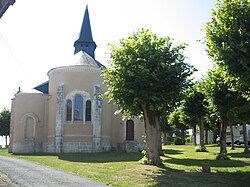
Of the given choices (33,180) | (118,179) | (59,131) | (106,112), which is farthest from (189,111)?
Answer: (33,180)

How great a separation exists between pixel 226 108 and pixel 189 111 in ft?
32.4

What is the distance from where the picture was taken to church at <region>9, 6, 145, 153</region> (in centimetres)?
3117

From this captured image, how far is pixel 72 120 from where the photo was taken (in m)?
31.5

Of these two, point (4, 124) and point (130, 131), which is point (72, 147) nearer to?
A: point (130, 131)

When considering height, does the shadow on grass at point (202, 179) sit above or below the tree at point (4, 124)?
below

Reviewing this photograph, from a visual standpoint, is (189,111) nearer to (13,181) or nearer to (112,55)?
(112,55)

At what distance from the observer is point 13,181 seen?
431 inches

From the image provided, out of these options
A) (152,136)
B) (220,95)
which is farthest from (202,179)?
(220,95)

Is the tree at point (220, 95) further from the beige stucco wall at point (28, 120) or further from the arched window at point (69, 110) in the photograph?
the beige stucco wall at point (28, 120)

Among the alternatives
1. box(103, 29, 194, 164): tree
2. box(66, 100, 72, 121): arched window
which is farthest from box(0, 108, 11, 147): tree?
box(103, 29, 194, 164): tree

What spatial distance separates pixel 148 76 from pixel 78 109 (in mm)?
17467

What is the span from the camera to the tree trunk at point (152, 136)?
1736cm

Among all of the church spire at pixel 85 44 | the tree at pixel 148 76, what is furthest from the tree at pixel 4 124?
the tree at pixel 148 76

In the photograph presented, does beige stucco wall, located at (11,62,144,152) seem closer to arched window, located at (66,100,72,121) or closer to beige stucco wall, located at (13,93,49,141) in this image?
beige stucco wall, located at (13,93,49,141)
